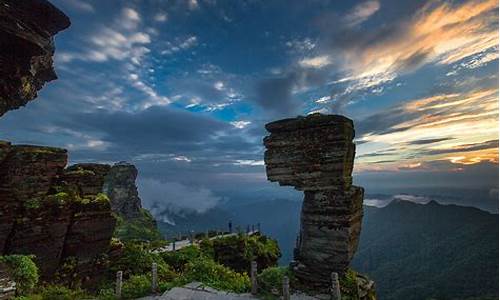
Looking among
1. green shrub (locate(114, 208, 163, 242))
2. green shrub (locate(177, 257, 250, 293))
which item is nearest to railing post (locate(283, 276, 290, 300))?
green shrub (locate(177, 257, 250, 293))

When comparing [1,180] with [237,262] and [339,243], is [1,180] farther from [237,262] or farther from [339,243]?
[237,262]

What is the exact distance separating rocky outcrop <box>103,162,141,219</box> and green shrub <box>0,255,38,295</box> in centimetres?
4706

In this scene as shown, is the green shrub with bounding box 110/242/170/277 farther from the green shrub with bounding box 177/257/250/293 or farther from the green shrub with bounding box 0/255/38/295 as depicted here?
the green shrub with bounding box 0/255/38/295

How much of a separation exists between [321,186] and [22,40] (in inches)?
644

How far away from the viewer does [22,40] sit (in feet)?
44.1

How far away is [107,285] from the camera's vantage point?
2402 centimetres

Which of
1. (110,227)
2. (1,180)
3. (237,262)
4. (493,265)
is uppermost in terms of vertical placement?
(1,180)

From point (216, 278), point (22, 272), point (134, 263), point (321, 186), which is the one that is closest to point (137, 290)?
point (216, 278)

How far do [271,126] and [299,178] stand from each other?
12.0 feet

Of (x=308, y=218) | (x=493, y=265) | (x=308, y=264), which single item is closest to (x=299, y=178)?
(x=308, y=218)

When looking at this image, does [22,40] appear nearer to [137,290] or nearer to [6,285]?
[6,285]

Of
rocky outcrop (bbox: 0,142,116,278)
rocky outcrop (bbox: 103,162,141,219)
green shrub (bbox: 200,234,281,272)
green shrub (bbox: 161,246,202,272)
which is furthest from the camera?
Answer: rocky outcrop (bbox: 103,162,141,219)

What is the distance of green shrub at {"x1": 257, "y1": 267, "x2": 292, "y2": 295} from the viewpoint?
17031 millimetres

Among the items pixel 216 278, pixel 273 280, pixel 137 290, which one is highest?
pixel 273 280
